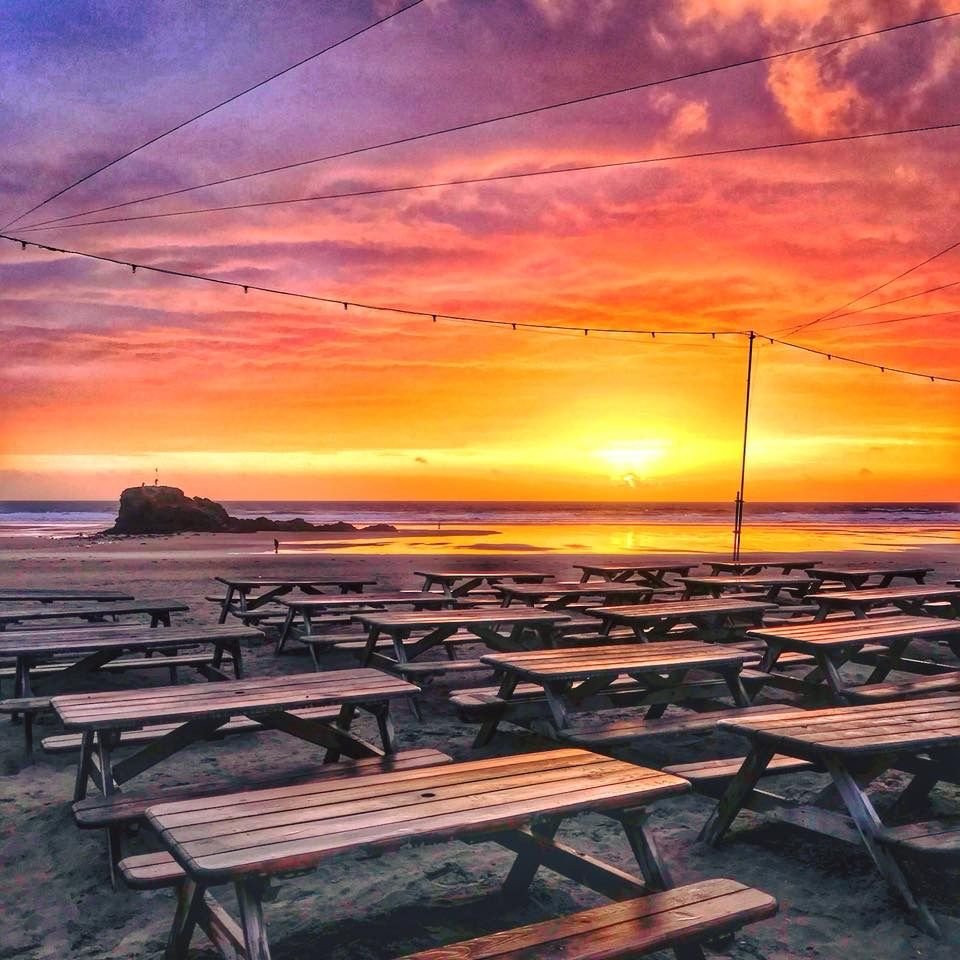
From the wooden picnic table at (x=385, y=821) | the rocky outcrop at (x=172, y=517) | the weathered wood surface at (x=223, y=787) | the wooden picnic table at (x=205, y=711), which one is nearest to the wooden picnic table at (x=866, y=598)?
the weathered wood surface at (x=223, y=787)

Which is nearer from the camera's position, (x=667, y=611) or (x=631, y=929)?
(x=631, y=929)

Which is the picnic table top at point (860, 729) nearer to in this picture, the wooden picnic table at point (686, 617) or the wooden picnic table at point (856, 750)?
the wooden picnic table at point (856, 750)

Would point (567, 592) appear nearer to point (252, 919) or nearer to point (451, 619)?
point (451, 619)

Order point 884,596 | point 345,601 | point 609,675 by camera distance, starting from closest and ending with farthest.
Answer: point 609,675, point 884,596, point 345,601

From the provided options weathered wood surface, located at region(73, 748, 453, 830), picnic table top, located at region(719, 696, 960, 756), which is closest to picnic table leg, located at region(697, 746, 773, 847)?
picnic table top, located at region(719, 696, 960, 756)

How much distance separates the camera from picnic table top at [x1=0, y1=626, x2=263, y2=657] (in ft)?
18.9

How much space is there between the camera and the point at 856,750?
333 centimetres

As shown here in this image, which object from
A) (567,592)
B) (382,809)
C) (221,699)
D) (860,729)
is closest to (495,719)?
(221,699)

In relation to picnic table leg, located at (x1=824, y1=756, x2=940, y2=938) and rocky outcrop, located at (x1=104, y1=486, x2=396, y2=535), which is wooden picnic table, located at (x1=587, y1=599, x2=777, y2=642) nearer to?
picnic table leg, located at (x1=824, y1=756, x2=940, y2=938)

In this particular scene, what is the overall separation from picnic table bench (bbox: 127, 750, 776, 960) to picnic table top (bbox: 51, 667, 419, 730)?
788 mm

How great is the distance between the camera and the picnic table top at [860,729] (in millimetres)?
3418

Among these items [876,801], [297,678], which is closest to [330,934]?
[297,678]

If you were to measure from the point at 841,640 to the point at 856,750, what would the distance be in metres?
2.50

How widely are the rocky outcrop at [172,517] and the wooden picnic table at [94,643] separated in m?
33.0
